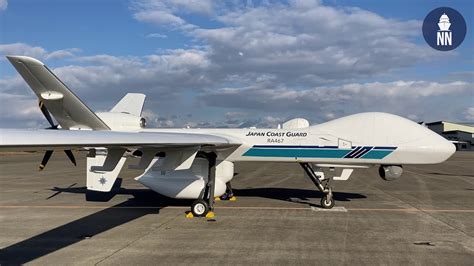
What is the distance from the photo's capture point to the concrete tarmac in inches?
321

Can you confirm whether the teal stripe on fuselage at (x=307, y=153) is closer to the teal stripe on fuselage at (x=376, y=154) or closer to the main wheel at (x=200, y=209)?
the teal stripe on fuselage at (x=376, y=154)

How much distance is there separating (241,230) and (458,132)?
11716 cm

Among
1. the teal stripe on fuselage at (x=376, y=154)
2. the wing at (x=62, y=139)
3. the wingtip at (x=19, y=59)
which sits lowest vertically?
the teal stripe on fuselage at (x=376, y=154)

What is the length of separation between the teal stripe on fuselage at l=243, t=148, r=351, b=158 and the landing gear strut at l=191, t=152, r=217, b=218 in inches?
51.2

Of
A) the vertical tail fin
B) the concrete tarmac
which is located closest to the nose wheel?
the concrete tarmac

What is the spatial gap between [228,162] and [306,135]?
9.06 feet

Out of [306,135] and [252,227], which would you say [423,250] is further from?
[306,135]

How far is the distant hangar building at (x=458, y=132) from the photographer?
4368 inches

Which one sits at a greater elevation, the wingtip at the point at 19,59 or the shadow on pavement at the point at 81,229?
the wingtip at the point at 19,59

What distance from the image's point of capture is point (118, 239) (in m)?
9.53

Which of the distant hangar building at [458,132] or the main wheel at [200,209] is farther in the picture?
the distant hangar building at [458,132]

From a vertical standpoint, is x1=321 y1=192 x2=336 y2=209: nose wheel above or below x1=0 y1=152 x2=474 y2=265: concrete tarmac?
above

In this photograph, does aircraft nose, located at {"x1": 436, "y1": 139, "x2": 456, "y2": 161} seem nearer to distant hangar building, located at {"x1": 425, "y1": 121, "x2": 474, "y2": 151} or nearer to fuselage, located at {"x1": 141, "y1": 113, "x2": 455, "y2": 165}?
fuselage, located at {"x1": 141, "y1": 113, "x2": 455, "y2": 165}

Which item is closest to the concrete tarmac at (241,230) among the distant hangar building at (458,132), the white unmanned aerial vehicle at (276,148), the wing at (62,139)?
the white unmanned aerial vehicle at (276,148)
